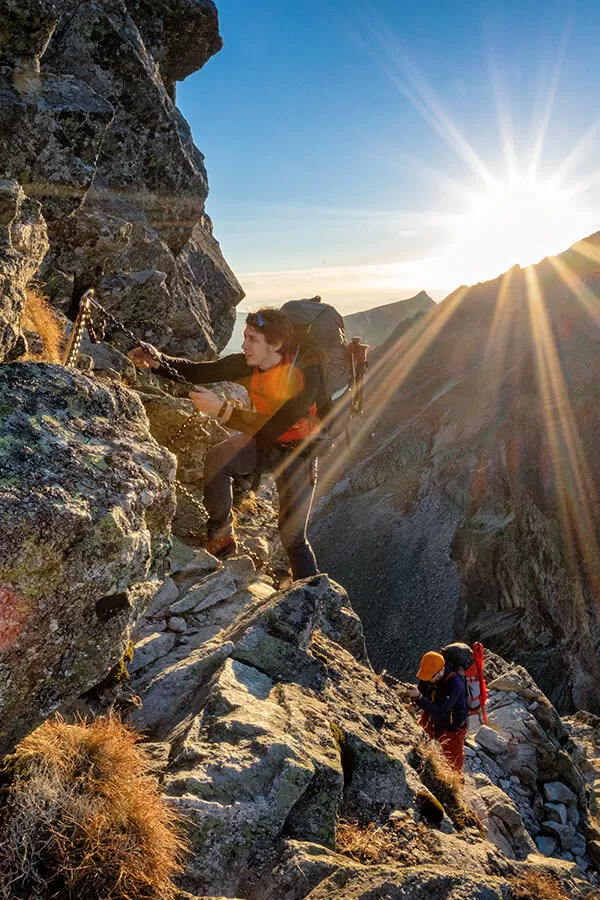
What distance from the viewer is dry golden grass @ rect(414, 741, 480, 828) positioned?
613cm

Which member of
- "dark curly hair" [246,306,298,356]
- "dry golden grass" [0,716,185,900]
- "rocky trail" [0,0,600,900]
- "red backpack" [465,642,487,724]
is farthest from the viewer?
"red backpack" [465,642,487,724]

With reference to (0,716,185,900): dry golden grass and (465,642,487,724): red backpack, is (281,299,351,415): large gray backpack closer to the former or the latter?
(0,716,185,900): dry golden grass

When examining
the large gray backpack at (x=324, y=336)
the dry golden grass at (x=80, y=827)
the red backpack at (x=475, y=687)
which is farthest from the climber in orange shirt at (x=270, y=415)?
the red backpack at (x=475, y=687)

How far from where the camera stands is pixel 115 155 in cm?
1773

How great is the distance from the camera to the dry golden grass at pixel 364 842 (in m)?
4.63

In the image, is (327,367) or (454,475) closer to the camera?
(327,367)

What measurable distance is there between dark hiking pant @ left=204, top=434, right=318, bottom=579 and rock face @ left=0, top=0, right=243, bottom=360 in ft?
12.8

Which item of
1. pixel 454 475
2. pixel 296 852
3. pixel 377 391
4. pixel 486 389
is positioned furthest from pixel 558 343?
pixel 296 852

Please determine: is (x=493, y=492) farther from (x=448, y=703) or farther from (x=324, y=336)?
(x=324, y=336)

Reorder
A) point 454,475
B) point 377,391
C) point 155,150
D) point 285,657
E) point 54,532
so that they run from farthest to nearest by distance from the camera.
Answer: point 377,391
point 454,475
point 155,150
point 285,657
point 54,532

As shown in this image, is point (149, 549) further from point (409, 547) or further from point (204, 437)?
point (409, 547)

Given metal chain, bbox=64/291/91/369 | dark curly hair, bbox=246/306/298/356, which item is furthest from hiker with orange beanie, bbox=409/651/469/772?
metal chain, bbox=64/291/91/369

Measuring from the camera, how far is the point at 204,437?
12195 millimetres

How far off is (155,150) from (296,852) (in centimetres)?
2206
